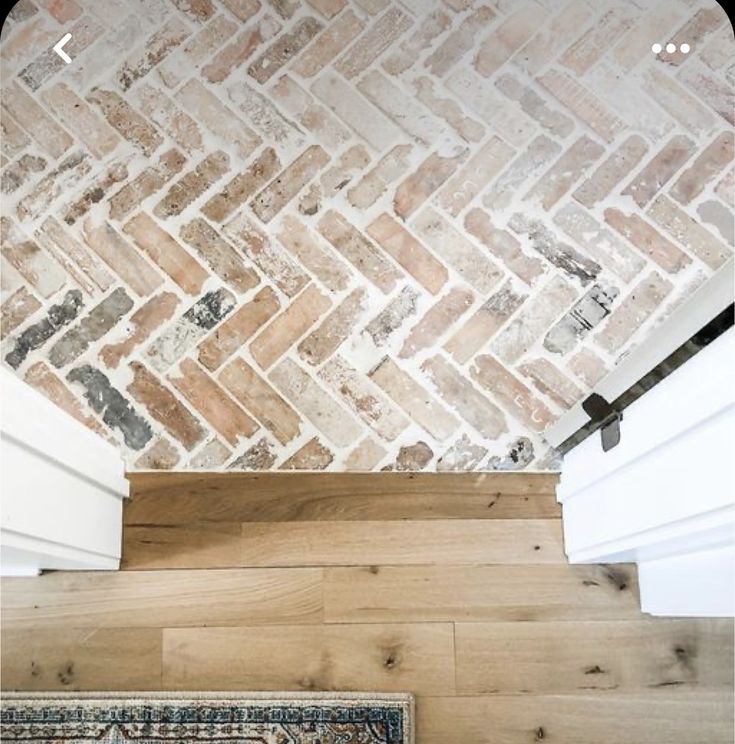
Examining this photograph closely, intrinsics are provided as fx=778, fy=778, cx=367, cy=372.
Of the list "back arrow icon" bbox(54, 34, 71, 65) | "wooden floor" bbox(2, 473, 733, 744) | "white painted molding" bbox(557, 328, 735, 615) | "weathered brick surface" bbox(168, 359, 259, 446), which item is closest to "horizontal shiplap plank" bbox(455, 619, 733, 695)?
"wooden floor" bbox(2, 473, 733, 744)

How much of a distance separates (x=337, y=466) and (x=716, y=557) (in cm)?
77

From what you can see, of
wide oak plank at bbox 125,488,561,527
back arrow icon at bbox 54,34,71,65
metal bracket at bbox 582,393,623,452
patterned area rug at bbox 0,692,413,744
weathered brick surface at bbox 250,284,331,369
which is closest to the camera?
Result: metal bracket at bbox 582,393,623,452

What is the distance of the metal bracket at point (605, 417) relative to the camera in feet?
4.12

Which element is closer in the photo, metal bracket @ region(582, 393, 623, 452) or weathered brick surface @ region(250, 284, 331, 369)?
Answer: metal bracket @ region(582, 393, 623, 452)

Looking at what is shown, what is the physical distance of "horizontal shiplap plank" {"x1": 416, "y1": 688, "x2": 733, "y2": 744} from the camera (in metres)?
1.53

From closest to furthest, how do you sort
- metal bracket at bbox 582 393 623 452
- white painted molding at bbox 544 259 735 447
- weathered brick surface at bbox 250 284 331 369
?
white painted molding at bbox 544 259 735 447, metal bracket at bbox 582 393 623 452, weathered brick surface at bbox 250 284 331 369

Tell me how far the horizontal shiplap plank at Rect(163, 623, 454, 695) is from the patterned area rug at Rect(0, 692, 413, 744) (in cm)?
3

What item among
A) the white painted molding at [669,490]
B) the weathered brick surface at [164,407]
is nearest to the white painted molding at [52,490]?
the weathered brick surface at [164,407]

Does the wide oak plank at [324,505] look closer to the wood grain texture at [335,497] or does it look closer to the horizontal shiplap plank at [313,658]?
the wood grain texture at [335,497]

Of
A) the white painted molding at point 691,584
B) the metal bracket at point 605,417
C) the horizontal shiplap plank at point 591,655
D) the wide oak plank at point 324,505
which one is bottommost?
the horizontal shiplap plank at point 591,655

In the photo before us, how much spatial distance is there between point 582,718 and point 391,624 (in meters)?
0.42

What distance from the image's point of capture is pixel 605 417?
4.28ft

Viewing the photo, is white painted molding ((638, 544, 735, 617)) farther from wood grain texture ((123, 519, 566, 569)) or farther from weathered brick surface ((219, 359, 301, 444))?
weathered brick surface ((219, 359, 301, 444))

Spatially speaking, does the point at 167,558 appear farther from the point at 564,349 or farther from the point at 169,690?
the point at 564,349
